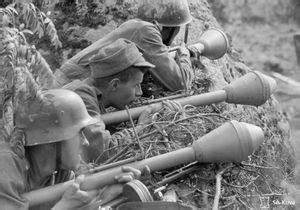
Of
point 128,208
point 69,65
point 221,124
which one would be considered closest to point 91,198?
point 128,208

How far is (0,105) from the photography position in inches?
242

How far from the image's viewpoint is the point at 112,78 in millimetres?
7305

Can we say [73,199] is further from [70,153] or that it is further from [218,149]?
[218,149]

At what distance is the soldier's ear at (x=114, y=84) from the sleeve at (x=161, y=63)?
3.34 feet

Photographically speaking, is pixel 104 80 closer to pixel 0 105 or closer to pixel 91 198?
pixel 0 105

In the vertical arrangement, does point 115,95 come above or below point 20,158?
below

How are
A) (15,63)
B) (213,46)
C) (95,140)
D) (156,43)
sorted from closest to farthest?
1. (15,63)
2. (95,140)
3. (156,43)
4. (213,46)

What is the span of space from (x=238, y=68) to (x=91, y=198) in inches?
180

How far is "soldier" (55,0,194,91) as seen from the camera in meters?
7.91

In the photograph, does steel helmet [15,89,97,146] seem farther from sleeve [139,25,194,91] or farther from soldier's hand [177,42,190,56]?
soldier's hand [177,42,190,56]

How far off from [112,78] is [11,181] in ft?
6.55

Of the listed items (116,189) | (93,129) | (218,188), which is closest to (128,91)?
(93,129)

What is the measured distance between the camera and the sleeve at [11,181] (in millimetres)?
5441

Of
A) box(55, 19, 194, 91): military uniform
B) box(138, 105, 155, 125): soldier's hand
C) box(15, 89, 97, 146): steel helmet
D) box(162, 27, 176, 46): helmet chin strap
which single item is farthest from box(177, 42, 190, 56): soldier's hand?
box(15, 89, 97, 146): steel helmet
